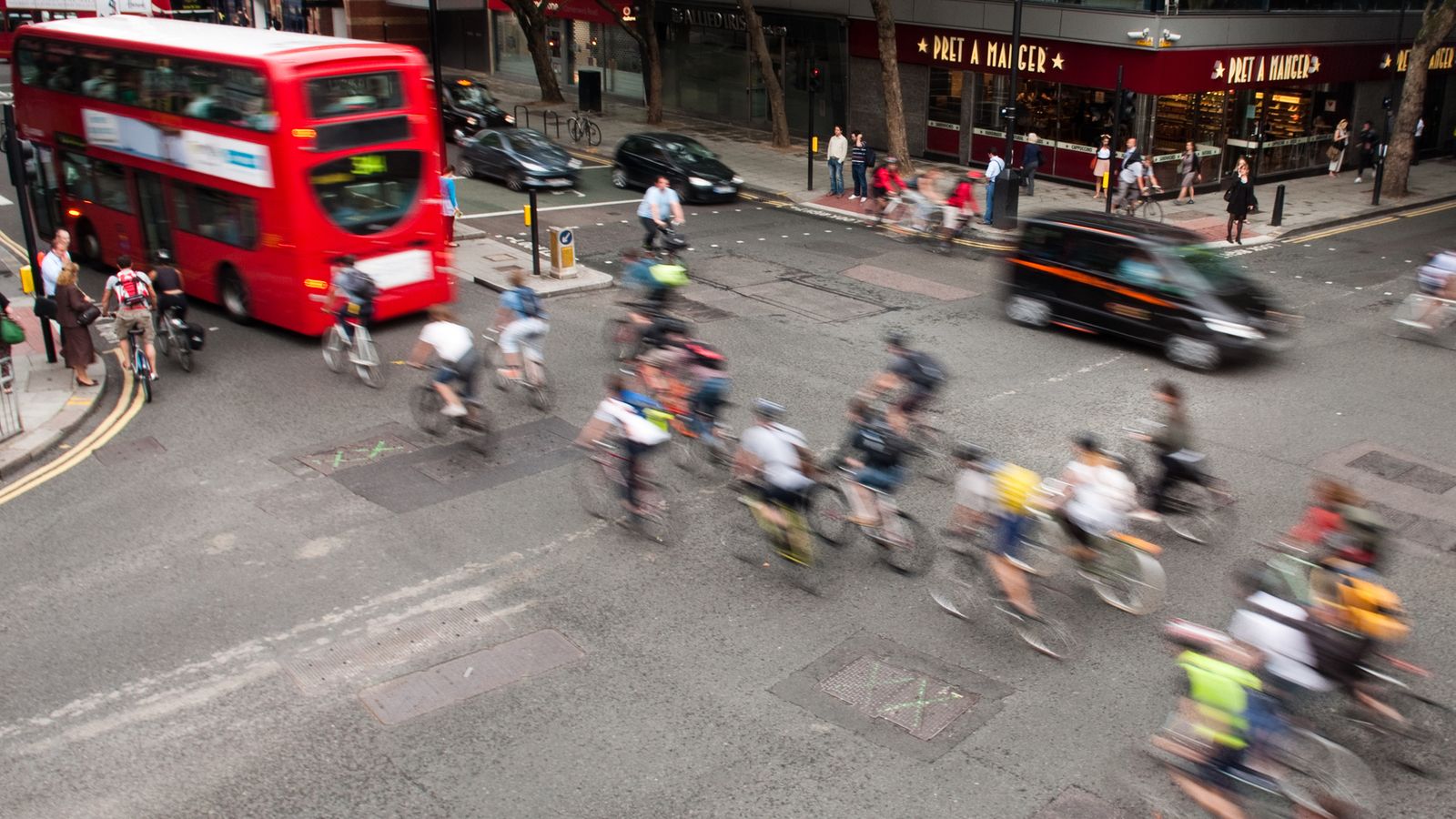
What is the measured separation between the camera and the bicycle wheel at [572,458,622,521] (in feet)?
40.0

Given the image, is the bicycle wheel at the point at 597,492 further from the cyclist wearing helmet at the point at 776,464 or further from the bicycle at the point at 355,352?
the bicycle at the point at 355,352

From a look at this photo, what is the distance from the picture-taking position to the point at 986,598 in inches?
408

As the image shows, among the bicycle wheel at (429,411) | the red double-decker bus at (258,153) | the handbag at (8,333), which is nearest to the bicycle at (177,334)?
the red double-decker bus at (258,153)

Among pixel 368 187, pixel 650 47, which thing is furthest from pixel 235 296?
pixel 650 47

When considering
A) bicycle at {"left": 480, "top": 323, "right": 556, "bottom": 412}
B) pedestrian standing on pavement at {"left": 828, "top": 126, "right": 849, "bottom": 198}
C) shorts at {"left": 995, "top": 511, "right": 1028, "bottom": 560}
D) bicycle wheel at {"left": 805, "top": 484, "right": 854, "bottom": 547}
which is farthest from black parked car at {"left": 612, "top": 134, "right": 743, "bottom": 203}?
shorts at {"left": 995, "top": 511, "right": 1028, "bottom": 560}

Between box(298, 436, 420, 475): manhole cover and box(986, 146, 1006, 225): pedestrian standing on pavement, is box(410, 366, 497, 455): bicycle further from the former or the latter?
box(986, 146, 1006, 225): pedestrian standing on pavement

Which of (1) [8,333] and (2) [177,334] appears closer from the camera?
(1) [8,333]

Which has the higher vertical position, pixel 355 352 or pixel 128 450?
pixel 355 352

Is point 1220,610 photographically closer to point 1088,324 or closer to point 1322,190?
point 1088,324

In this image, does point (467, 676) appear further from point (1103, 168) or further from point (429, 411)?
point (1103, 168)

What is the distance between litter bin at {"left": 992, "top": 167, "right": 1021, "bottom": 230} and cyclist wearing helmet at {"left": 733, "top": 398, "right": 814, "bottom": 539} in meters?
16.6

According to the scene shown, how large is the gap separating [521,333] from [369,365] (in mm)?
2444

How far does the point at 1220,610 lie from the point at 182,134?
1471cm

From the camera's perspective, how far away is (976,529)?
10070mm
